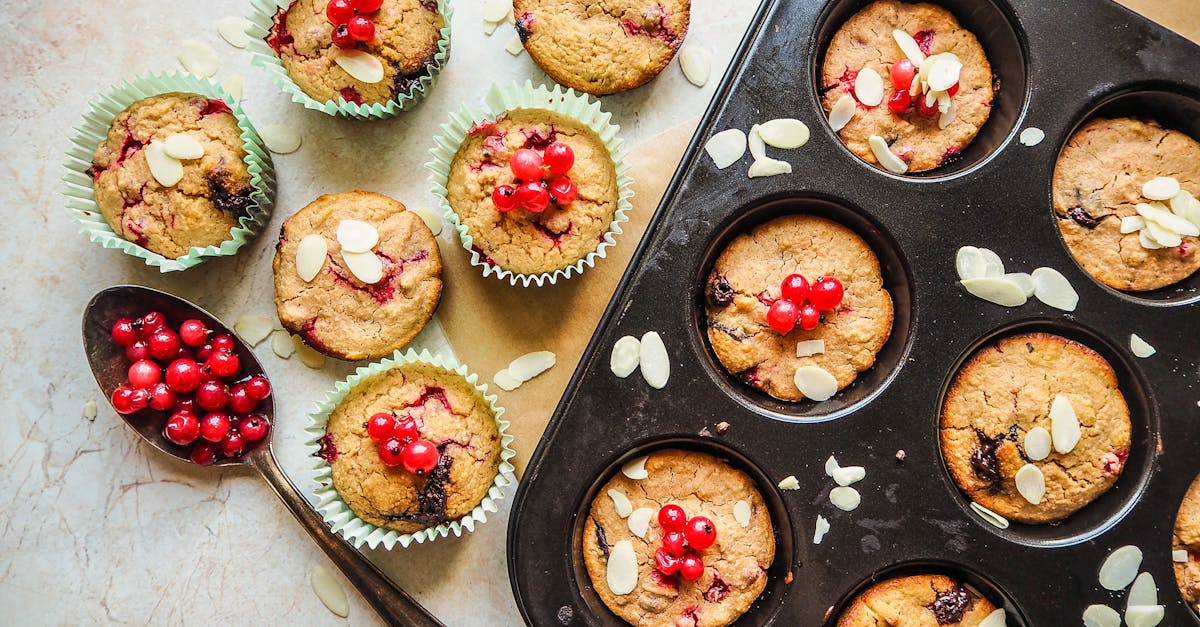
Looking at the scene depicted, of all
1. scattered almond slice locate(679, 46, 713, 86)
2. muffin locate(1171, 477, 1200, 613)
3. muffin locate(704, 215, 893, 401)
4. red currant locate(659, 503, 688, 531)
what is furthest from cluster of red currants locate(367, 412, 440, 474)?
muffin locate(1171, 477, 1200, 613)

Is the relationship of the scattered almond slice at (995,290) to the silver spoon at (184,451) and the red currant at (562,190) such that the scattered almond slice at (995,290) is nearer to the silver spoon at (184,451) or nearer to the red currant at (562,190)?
the red currant at (562,190)

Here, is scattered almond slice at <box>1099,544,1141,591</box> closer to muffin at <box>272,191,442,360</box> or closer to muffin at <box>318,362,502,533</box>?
muffin at <box>318,362,502,533</box>

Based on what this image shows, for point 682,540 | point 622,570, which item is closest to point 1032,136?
point 682,540

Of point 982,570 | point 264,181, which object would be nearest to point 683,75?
point 264,181

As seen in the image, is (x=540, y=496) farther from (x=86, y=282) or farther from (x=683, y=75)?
(x=86, y=282)

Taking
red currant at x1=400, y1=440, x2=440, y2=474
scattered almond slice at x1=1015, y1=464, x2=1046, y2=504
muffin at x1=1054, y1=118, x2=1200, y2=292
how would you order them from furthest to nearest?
muffin at x1=1054, y1=118, x2=1200, y2=292 < scattered almond slice at x1=1015, y1=464, x2=1046, y2=504 < red currant at x1=400, y1=440, x2=440, y2=474

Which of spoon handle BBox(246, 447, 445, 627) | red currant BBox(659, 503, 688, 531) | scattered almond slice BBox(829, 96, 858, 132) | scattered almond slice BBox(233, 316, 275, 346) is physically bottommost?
spoon handle BBox(246, 447, 445, 627)

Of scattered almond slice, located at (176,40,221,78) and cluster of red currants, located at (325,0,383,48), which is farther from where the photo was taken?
scattered almond slice, located at (176,40,221,78)
